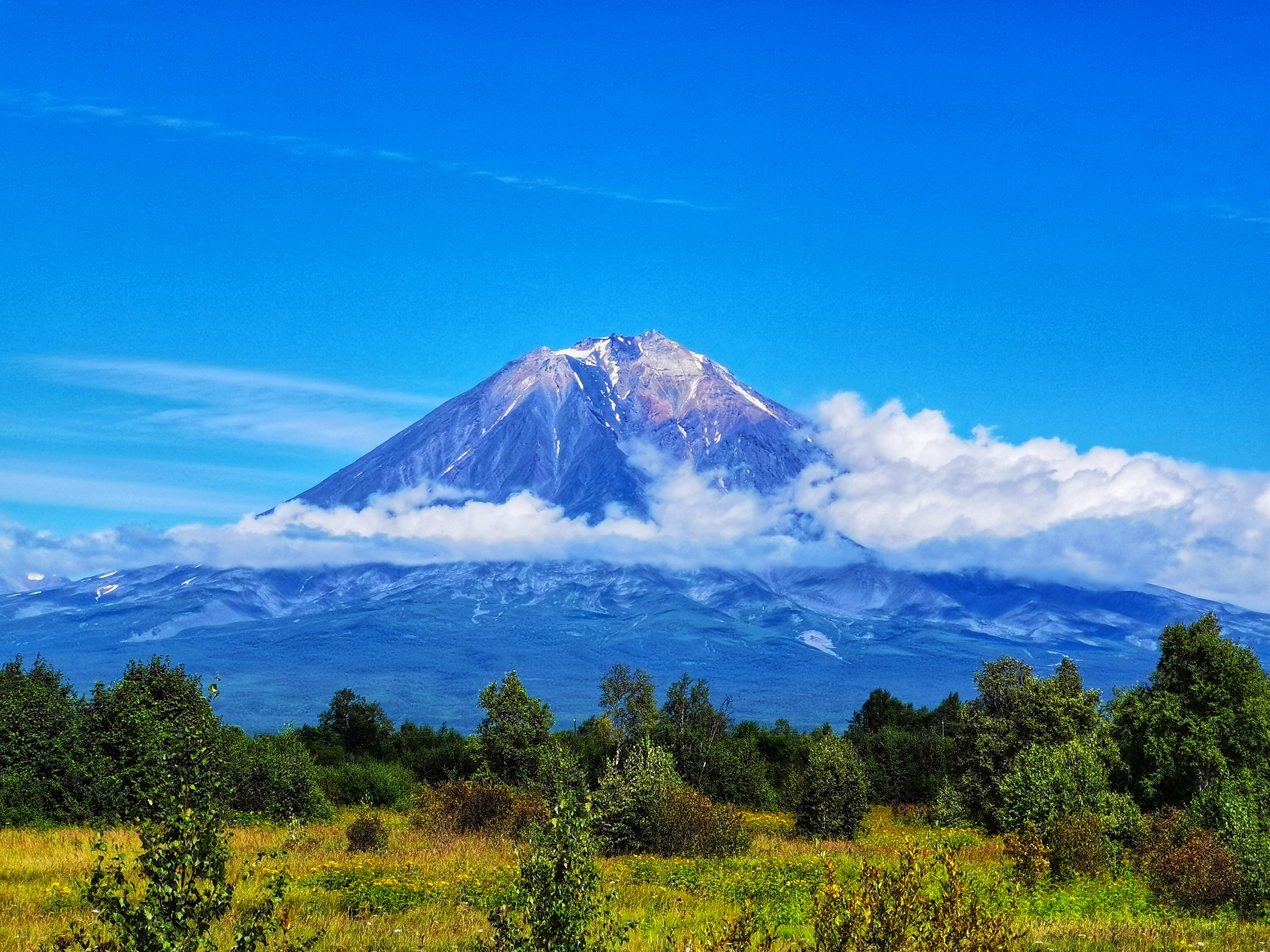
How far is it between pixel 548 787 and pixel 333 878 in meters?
18.4

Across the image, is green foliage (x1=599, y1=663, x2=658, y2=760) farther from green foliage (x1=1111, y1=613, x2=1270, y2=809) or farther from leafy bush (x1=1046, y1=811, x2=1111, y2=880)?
leafy bush (x1=1046, y1=811, x2=1111, y2=880)

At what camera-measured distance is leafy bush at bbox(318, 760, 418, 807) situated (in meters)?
48.3

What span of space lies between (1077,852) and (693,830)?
9722mm

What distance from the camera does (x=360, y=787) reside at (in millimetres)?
49219

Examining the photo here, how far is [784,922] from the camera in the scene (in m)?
19.1

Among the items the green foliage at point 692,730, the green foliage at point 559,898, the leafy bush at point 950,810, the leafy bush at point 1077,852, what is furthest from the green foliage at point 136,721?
the leafy bush at point 950,810

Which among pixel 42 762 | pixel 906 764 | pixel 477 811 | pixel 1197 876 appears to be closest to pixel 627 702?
pixel 906 764

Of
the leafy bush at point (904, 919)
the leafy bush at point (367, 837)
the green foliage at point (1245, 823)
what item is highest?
→ the leafy bush at point (904, 919)

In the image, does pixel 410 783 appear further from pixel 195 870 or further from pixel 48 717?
pixel 195 870

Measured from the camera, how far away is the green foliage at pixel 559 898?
9.89 m

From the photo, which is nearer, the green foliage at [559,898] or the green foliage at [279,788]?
the green foliage at [559,898]

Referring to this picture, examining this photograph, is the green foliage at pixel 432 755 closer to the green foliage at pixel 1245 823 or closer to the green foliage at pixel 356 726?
the green foliage at pixel 356 726

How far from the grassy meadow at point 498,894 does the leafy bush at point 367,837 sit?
414 mm

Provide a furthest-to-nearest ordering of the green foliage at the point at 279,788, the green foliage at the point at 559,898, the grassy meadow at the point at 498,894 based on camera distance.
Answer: the green foliage at the point at 279,788
the grassy meadow at the point at 498,894
the green foliage at the point at 559,898
